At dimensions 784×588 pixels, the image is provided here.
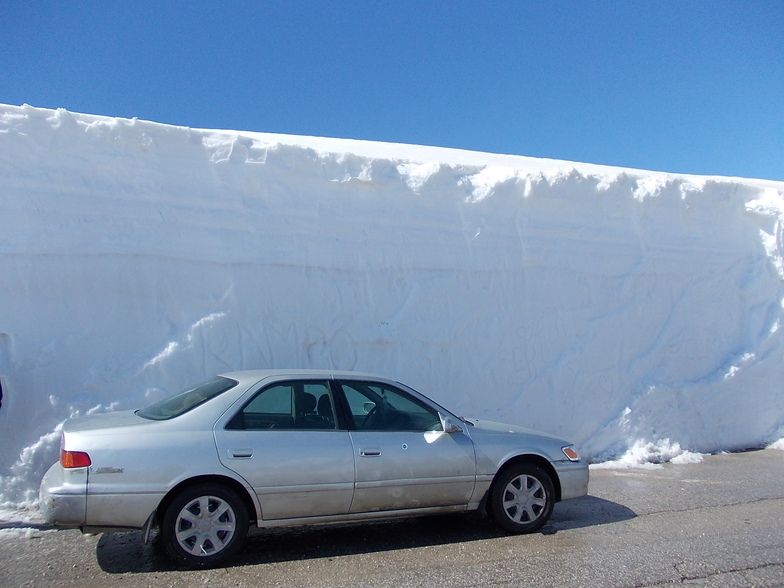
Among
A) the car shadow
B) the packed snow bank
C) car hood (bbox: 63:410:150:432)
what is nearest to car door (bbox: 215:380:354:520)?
the car shadow

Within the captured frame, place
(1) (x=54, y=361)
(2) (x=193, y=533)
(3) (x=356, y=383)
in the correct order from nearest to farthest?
(2) (x=193, y=533), (3) (x=356, y=383), (1) (x=54, y=361)

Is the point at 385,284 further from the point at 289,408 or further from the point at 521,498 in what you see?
the point at 521,498

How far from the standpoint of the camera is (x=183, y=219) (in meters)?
7.73

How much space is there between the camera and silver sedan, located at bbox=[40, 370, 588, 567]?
14.1 feet

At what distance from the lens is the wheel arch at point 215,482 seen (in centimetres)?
442

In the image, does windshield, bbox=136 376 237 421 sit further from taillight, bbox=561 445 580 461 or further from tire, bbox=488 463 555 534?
taillight, bbox=561 445 580 461

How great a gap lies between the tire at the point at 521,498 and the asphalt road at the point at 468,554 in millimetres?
121

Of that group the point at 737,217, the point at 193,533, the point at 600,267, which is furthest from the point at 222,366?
the point at 737,217

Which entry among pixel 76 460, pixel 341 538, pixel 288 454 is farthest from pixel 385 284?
pixel 76 460

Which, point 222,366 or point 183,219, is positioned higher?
point 183,219

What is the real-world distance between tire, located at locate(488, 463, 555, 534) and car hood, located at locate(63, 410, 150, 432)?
277 cm

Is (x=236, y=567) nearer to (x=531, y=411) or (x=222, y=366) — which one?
(x=222, y=366)

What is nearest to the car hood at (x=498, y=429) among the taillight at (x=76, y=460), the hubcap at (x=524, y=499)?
the hubcap at (x=524, y=499)

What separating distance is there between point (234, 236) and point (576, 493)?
4820 mm
